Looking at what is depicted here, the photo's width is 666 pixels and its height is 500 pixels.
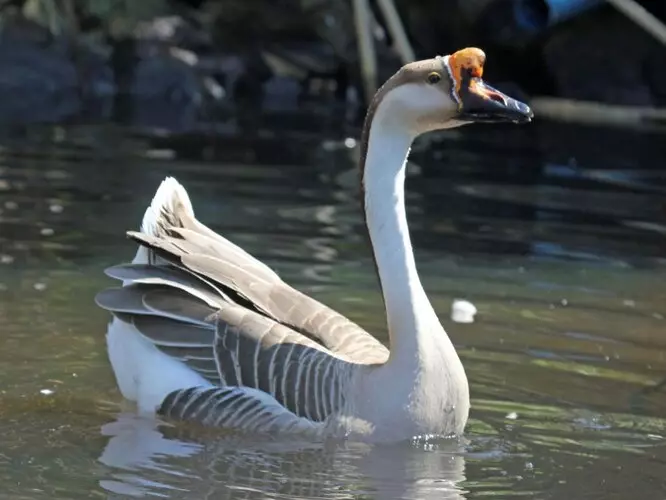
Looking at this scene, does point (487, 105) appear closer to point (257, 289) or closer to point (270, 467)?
point (257, 289)

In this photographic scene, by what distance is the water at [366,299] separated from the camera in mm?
5691

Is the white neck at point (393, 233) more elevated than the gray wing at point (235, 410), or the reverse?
the white neck at point (393, 233)

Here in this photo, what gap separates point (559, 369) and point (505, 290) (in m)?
1.70

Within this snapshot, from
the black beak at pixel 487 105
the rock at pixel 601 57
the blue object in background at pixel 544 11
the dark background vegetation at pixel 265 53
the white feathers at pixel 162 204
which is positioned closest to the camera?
the black beak at pixel 487 105

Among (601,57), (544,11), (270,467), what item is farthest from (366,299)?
(601,57)

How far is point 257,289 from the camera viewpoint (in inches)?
255

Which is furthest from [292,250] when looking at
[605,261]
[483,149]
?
[483,149]

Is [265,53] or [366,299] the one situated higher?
[265,53]

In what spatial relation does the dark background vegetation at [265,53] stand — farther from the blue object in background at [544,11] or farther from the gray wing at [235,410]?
the gray wing at [235,410]

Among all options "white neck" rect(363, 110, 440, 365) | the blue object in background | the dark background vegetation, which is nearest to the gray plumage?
"white neck" rect(363, 110, 440, 365)

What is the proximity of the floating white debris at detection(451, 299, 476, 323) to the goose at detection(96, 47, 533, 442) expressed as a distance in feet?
6.21

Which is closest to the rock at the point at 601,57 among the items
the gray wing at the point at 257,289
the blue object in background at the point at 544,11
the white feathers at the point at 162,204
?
the blue object in background at the point at 544,11

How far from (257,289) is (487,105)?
139cm

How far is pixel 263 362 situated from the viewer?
6066 millimetres
